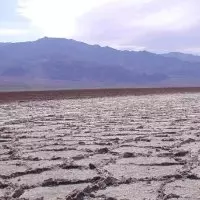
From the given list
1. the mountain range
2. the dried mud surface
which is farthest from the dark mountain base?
the mountain range

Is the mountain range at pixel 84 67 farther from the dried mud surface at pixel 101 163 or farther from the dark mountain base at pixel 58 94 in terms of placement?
the dried mud surface at pixel 101 163

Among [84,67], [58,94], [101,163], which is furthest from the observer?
[84,67]

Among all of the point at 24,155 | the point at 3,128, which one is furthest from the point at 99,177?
the point at 3,128

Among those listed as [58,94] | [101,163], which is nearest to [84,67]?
[58,94]

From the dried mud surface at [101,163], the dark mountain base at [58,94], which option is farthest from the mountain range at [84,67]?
the dried mud surface at [101,163]

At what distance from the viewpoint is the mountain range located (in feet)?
370

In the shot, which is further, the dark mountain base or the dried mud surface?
the dark mountain base

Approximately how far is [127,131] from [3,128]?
1.90 metres

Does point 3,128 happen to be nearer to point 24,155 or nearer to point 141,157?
point 24,155

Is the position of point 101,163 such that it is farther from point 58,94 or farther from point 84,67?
point 84,67

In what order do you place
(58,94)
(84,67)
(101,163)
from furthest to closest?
(84,67), (58,94), (101,163)

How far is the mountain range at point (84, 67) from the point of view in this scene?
11281cm

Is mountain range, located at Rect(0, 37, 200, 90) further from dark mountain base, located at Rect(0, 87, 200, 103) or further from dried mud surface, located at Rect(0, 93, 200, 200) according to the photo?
dried mud surface, located at Rect(0, 93, 200, 200)

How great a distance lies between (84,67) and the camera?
420 ft
